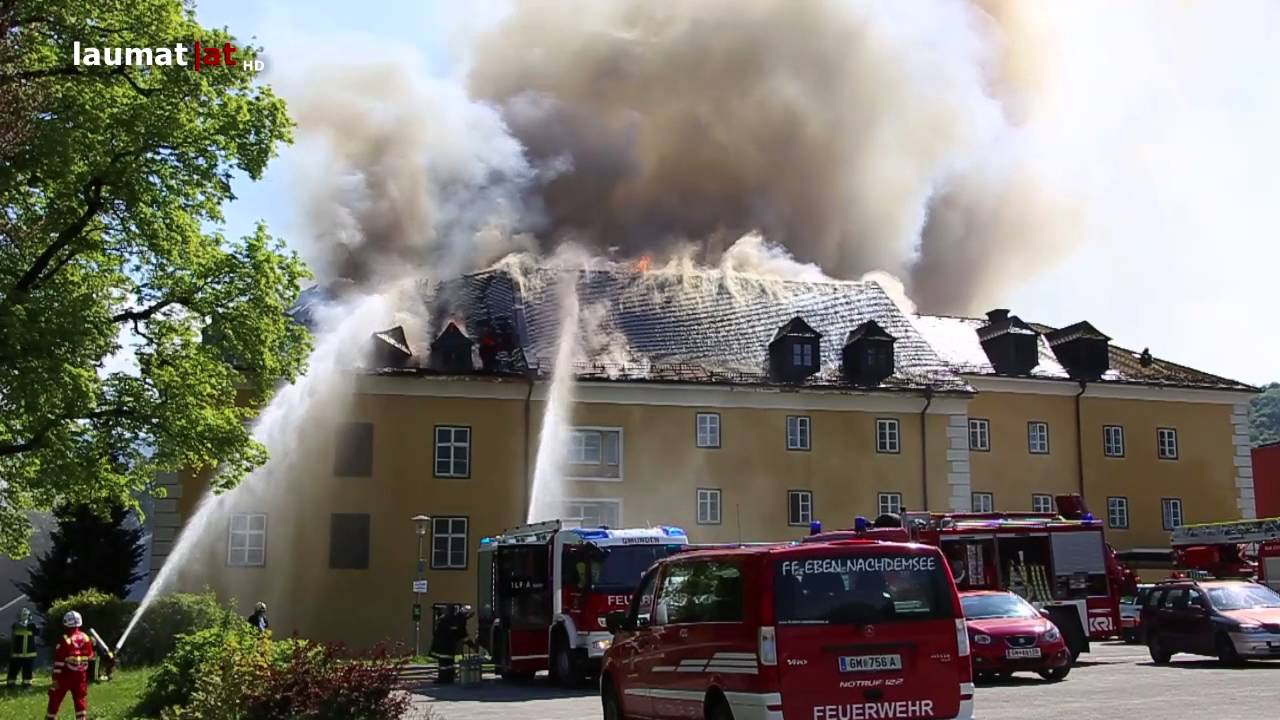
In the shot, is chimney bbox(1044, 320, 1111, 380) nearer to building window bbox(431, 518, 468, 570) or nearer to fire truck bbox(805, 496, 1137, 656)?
fire truck bbox(805, 496, 1137, 656)

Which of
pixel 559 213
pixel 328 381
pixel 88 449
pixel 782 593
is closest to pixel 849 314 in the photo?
pixel 559 213

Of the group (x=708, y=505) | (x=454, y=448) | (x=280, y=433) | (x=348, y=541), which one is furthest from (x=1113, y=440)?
(x=280, y=433)

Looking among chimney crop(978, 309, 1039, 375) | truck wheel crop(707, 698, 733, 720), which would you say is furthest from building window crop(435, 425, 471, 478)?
truck wheel crop(707, 698, 733, 720)

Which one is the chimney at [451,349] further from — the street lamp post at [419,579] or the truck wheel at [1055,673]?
the truck wheel at [1055,673]

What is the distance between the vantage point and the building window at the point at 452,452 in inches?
1474

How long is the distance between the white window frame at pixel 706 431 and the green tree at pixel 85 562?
1668 cm

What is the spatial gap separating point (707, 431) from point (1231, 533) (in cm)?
1460

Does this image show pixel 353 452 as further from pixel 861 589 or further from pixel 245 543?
pixel 861 589

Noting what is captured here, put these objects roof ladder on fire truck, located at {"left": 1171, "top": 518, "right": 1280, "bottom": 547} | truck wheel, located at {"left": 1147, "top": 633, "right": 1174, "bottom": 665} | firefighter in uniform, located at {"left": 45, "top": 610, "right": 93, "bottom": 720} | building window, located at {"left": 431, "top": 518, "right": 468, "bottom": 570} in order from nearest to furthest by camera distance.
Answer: firefighter in uniform, located at {"left": 45, "top": 610, "right": 93, "bottom": 720} < truck wheel, located at {"left": 1147, "top": 633, "right": 1174, "bottom": 665} < roof ladder on fire truck, located at {"left": 1171, "top": 518, "right": 1280, "bottom": 547} < building window, located at {"left": 431, "top": 518, "right": 468, "bottom": 570}

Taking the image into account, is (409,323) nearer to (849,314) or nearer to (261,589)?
(261,589)

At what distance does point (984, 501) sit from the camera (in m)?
42.9

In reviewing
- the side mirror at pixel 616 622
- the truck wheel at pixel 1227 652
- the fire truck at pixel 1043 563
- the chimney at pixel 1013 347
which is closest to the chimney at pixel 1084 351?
the chimney at pixel 1013 347

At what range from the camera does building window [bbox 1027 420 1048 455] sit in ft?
144

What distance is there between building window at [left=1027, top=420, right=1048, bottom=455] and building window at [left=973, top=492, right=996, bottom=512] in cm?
237
